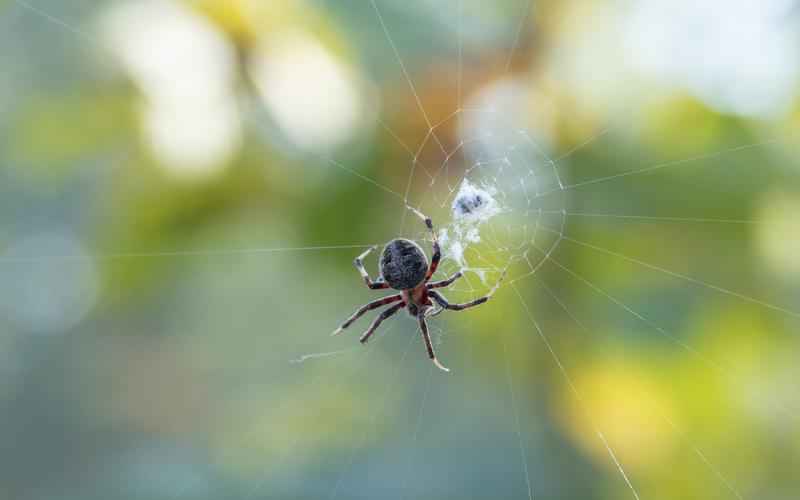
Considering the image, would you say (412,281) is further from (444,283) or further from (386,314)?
(386,314)

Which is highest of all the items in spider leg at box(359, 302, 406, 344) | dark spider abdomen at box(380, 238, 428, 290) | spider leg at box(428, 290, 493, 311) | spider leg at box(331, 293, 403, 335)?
spider leg at box(331, 293, 403, 335)

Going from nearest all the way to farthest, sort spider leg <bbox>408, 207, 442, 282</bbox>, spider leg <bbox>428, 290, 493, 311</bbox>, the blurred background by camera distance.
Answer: the blurred background → spider leg <bbox>408, 207, 442, 282</bbox> → spider leg <bbox>428, 290, 493, 311</bbox>

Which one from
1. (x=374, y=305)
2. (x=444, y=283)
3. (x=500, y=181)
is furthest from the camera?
(x=374, y=305)

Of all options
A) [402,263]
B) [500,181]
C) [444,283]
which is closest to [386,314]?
[444,283]

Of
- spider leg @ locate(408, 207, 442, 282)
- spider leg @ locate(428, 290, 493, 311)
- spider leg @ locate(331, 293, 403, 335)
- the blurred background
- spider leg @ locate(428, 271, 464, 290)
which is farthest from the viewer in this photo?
spider leg @ locate(331, 293, 403, 335)

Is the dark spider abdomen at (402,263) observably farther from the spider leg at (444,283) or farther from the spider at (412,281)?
the spider leg at (444,283)

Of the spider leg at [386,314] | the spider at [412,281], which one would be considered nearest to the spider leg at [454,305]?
the spider at [412,281]

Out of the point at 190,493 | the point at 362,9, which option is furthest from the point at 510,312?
the point at 190,493

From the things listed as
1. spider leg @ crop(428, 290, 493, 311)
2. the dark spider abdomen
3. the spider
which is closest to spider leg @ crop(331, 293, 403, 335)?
the spider

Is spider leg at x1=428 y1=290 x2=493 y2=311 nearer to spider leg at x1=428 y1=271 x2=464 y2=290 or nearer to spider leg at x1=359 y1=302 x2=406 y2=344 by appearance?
spider leg at x1=428 y1=271 x2=464 y2=290
